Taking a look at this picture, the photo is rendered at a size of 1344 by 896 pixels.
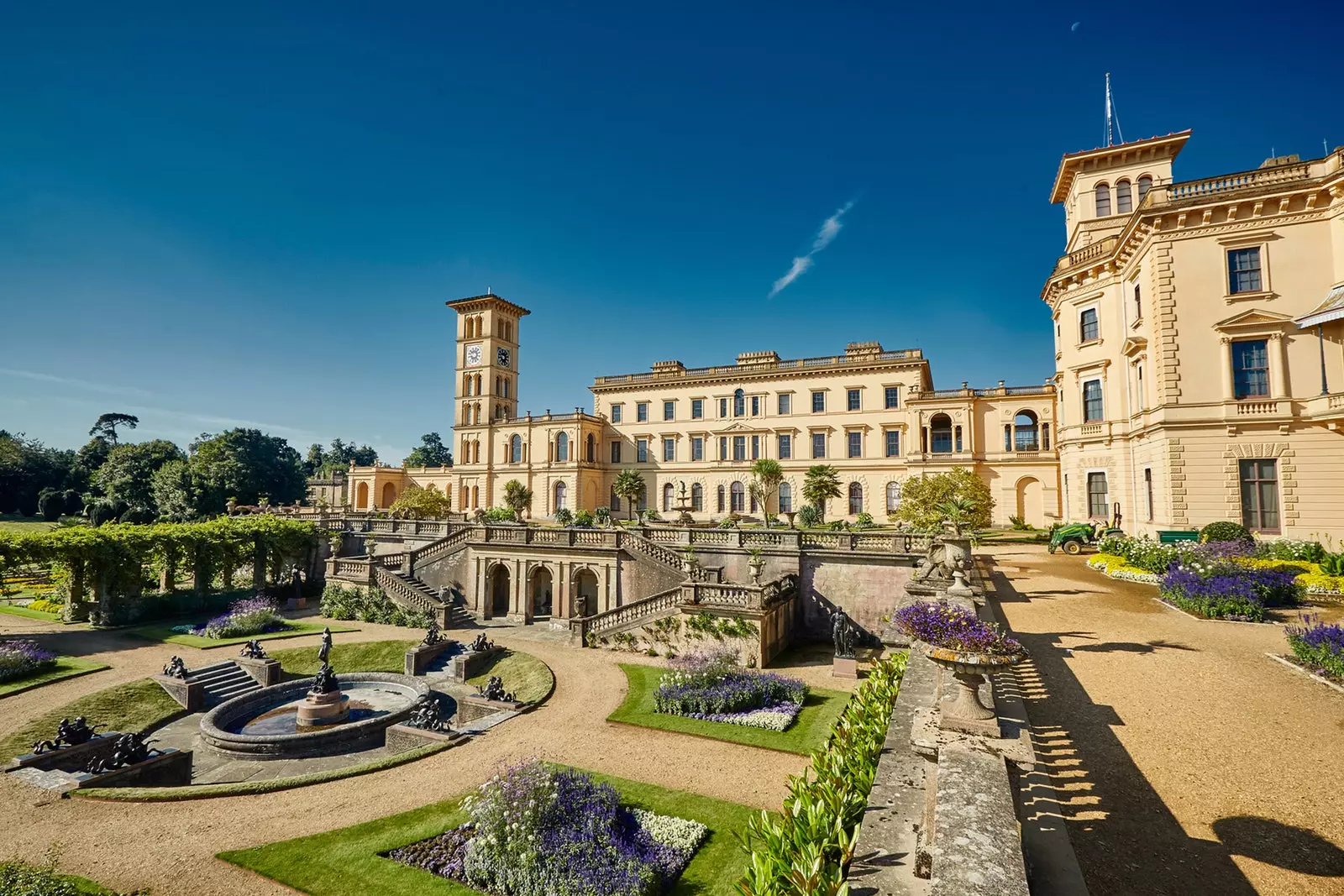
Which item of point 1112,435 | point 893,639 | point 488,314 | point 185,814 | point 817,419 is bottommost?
point 185,814

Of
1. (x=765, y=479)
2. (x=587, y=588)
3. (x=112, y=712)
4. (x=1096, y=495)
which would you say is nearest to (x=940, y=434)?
(x=765, y=479)

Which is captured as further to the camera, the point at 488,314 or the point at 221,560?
the point at 488,314

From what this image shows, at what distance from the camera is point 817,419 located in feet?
168

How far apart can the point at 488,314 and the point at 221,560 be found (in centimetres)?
3873

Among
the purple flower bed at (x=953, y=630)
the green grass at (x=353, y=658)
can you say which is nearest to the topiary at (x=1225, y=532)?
the purple flower bed at (x=953, y=630)

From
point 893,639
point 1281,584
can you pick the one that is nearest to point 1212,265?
point 1281,584

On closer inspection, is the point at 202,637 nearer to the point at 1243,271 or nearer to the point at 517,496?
the point at 517,496

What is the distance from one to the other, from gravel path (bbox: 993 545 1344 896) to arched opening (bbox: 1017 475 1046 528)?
104 feet

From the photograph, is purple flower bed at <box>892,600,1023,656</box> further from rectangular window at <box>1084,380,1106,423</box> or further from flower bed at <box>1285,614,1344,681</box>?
rectangular window at <box>1084,380,1106,423</box>

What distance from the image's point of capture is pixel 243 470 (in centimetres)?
6094

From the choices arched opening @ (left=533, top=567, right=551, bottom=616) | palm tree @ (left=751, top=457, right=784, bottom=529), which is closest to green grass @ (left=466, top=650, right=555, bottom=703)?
arched opening @ (left=533, top=567, right=551, bottom=616)

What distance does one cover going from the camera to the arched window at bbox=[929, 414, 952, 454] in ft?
154

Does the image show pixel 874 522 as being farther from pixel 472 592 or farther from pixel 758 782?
pixel 758 782

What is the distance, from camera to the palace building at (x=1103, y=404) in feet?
73.3
